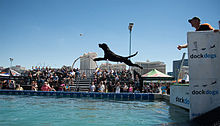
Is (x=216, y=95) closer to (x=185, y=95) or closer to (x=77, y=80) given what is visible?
(x=185, y=95)

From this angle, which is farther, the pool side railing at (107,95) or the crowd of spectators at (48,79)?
the crowd of spectators at (48,79)

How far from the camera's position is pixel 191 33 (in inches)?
133

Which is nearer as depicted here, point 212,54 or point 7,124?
point 212,54

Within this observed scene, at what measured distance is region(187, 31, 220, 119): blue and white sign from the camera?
3.21 metres

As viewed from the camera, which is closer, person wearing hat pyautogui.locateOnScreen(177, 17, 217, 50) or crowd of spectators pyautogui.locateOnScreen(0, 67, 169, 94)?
person wearing hat pyautogui.locateOnScreen(177, 17, 217, 50)

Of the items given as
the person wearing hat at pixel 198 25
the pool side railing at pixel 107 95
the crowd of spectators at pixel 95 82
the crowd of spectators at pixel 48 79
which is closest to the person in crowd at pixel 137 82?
the crowd of spectators at pixel 95 82

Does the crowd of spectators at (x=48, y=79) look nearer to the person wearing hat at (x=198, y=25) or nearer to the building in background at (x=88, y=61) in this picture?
the building in background at (x=88, y=61)

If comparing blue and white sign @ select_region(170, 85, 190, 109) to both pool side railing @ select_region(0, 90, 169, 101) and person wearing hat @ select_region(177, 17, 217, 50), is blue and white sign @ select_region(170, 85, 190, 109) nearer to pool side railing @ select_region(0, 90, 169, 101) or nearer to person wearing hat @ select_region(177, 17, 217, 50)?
person wearing hat @ select_region(177, 17, 217, 50)

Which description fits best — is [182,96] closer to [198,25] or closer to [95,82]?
[198,25]

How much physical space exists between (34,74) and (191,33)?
63.0 feet

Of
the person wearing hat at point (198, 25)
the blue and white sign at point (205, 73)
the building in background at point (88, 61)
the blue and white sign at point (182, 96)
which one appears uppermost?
the building in background at point (88, 61)

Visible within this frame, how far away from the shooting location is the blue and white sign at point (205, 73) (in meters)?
3.21

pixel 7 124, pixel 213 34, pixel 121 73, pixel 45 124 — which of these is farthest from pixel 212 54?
pixel 121 73

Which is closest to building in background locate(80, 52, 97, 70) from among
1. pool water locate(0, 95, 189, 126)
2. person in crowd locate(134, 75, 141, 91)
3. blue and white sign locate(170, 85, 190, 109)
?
person in crowd locate(134, 75, 141, 91)
